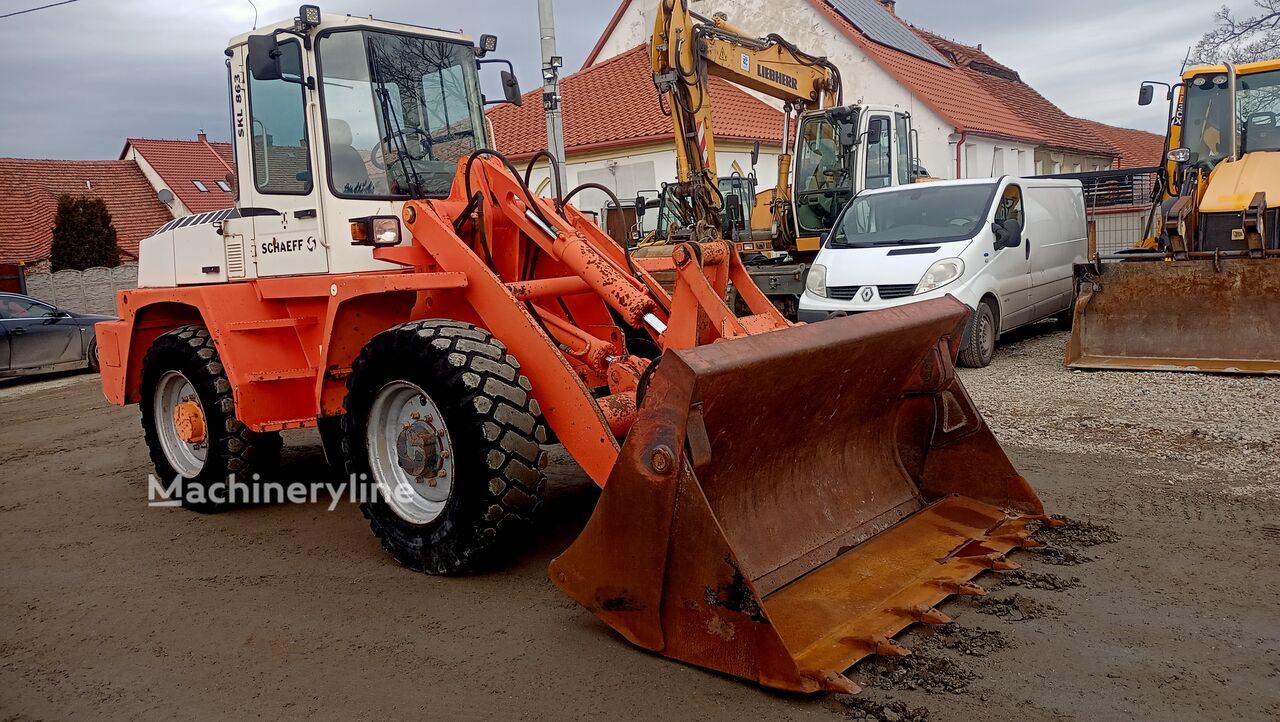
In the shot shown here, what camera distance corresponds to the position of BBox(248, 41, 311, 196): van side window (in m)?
5.37

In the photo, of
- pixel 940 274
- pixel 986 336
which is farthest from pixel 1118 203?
pixel 940 274

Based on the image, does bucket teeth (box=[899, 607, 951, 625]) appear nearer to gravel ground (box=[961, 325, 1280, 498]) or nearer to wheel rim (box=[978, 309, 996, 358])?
gravel ground (box=[961, 325, 1280, 498])

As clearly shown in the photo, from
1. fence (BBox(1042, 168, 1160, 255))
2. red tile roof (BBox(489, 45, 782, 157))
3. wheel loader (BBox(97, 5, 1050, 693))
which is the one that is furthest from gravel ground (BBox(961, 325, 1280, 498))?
red tile roof (BBox(489, 45, 782, 157))

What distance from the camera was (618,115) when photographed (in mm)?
24703

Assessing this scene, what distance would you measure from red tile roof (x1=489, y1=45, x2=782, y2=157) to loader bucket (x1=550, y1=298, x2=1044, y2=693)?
18368 mm

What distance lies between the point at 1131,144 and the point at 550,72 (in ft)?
127

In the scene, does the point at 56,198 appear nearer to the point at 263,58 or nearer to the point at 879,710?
the point at 263,58

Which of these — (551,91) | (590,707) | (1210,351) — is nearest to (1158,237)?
(1210,351)

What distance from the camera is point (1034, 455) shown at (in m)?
6.32

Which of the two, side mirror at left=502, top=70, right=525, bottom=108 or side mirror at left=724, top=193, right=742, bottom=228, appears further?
side mirror at left=724, top=193, right=742, bottom=228

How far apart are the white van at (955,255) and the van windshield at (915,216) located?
0.4 inches

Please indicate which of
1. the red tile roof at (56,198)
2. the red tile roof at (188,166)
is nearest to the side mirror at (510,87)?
the red tile roof at (56,198)

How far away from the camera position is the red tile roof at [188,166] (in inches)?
1293

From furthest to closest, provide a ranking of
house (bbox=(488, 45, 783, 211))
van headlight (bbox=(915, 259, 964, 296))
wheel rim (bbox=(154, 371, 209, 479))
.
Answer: house (bbox=(488, 45, 783, 211)) → van headlight (bbox=(915, 259, 964, 296)) → wheel rim (bbox=(154, 371, 209, 479))
